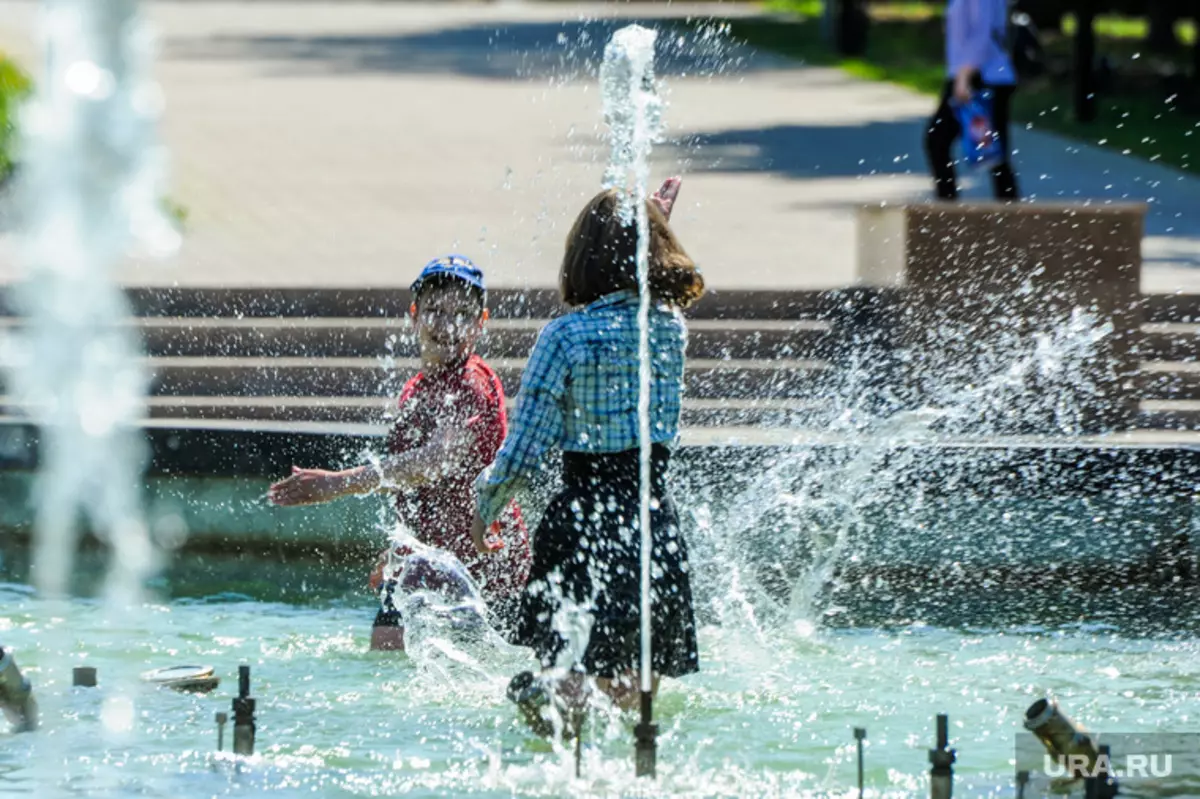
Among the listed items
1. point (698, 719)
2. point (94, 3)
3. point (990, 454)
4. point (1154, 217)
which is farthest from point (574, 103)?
point (698, 719)

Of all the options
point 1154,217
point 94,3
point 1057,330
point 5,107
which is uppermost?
point 94,3

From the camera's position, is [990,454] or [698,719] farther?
[990,454]

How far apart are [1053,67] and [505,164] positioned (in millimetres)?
10199

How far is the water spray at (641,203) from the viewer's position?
5316 mm

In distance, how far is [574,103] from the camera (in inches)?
890

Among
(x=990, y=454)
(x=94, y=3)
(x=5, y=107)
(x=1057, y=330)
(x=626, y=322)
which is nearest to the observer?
(x=626, y=322)

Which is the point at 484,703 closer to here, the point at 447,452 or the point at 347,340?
the point at 447,452

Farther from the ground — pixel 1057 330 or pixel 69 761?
pixel 1057 330

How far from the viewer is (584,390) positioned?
5.53 m

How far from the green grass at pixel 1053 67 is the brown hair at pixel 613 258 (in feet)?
41.7

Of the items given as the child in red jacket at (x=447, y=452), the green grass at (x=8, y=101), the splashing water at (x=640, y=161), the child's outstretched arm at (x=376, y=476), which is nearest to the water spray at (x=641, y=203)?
the splashing water at (x=640, y=161)

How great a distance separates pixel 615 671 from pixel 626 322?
33.8 inches

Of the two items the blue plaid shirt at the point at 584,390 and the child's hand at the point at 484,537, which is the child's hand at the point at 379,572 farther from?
the blue plaid shirt at the point at 584,390

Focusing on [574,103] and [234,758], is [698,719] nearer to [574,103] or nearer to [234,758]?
[234,758]
